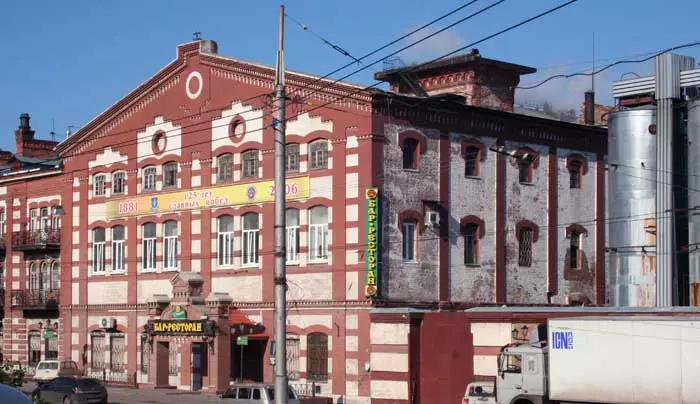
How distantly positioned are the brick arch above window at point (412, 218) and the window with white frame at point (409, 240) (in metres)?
0.16

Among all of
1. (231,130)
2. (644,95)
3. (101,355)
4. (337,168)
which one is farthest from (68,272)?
(644,95)

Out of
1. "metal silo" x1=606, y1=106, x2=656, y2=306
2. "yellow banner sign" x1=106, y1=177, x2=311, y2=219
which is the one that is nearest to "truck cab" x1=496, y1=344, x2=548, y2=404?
"metal silo" x1=606, y1=106, x2=656, y2=306

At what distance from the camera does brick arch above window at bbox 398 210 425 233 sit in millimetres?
44219

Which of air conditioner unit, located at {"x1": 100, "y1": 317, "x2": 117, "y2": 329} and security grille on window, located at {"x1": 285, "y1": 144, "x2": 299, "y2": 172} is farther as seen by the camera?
air conditioner unit, located at {"x1": 100, "y1": 317, "x2": 117, "y2": 329}

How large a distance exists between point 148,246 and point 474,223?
16269 millimetres

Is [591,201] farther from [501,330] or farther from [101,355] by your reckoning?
[101,355]

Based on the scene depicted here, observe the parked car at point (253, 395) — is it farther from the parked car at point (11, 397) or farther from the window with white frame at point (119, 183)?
the parked car at point (11, 397)

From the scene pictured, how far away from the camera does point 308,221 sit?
1799 inches

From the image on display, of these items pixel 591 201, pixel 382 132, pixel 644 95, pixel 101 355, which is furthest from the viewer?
pixel 101 355

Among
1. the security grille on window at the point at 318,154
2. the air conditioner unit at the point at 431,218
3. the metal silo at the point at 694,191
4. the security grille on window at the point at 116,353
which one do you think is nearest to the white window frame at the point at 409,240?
the air conditioner unit at the point at 431,218

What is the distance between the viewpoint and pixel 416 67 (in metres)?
53.3

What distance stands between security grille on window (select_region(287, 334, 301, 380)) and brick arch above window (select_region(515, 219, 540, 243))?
10711 mm

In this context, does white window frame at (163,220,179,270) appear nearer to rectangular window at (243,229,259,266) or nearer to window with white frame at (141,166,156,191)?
window with white frame at (141,166,156,191)

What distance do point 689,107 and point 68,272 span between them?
A: 32.0 meters
